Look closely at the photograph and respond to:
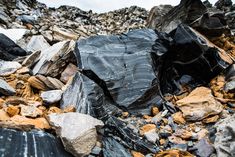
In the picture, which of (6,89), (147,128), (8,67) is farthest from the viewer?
(8,67)

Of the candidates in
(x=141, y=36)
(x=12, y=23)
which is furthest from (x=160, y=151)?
(x=12, y=23)

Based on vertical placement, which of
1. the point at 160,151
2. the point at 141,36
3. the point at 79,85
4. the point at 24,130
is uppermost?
the point at 141,36

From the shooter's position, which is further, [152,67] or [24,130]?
[152,67]

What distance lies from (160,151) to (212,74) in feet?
8.67

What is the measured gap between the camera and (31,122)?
4.02 m

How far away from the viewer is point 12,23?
10844 mm

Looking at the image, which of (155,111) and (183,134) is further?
(155,111)

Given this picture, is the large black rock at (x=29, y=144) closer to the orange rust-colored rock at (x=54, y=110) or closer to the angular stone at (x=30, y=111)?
the angular stone at (x=30, y=111)

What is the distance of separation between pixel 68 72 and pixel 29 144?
2373mm

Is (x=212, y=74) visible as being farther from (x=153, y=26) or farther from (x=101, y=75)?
(x=153, y=26)

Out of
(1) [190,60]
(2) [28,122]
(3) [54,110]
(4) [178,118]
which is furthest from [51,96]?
(1) [190,60]

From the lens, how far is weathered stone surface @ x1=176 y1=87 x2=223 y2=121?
16.0 feet

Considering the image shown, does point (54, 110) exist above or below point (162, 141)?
above

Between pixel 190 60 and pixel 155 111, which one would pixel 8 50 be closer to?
pixel 155 111
